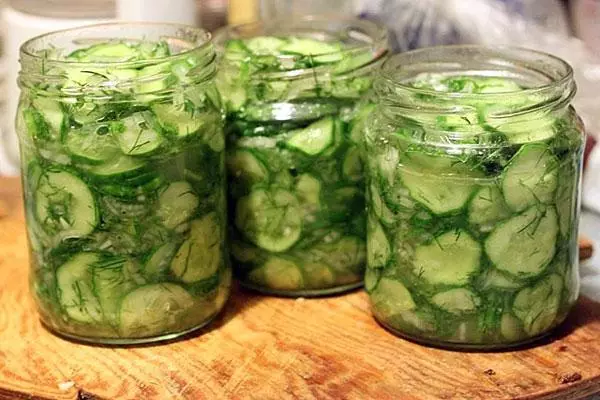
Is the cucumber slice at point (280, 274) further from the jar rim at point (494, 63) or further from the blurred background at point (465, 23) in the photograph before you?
the blurred background at point (465, 23)

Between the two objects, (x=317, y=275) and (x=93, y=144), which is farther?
(x=317, y=275)

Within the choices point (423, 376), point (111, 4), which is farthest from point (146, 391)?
point (111, 4)

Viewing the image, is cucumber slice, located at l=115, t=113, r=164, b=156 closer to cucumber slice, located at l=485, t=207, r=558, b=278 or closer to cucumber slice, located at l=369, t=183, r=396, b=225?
cucumber slice, located at l=369, t=183, r=396, b=225

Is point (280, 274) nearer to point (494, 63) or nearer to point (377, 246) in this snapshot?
point (377, 246)

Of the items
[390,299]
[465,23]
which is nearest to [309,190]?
[390,299]

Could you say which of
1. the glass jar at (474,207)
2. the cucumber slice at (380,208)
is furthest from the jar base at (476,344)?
the cucumber slice at (380,208)

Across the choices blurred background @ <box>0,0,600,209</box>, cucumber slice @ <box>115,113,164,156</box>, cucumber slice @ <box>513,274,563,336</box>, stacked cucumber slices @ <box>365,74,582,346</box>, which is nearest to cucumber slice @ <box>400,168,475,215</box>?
stacked cucumber slices @ <box>365,74,582,346</box>
